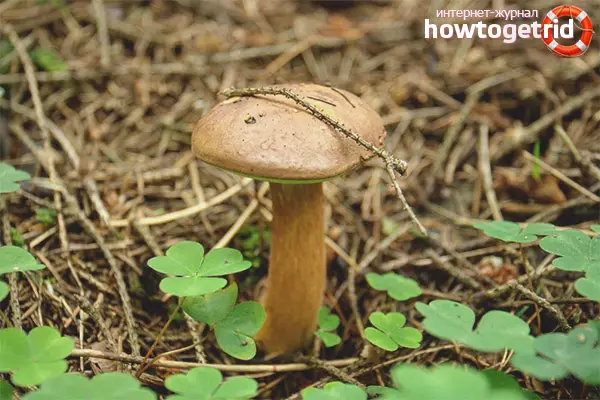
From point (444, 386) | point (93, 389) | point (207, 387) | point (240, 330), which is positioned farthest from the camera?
point (240, 330)

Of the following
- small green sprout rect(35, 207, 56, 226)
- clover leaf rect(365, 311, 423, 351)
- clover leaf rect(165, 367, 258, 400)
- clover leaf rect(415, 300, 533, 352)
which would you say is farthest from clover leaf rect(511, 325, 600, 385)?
small green sprout rect(35, 207, 56, 226)

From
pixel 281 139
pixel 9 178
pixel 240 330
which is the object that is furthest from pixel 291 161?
pixel 9 178

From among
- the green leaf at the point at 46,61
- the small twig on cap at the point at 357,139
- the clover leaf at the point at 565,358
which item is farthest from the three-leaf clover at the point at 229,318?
the green leaf at the point at 46,61

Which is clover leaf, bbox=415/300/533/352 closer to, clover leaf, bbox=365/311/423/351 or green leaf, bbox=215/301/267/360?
clover leaf, bbox=365/311/423/351

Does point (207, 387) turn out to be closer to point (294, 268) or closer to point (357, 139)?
point (294, 268)

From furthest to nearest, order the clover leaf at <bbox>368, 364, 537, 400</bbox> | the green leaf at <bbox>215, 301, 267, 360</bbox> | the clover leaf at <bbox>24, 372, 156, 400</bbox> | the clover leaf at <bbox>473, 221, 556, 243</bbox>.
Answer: the clover leaf at <bbox>473, 221, 556, 243</bbox>, the green leaf at <bbox>215, 301, 267, 360</bbox>, the clover leaf at <bbox>24, 372, 156, 400</bbox>, the clover leaf at <bbox>368, 364, 537, 400</bbox>

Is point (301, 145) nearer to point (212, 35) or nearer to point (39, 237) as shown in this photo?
point (39, 237)
